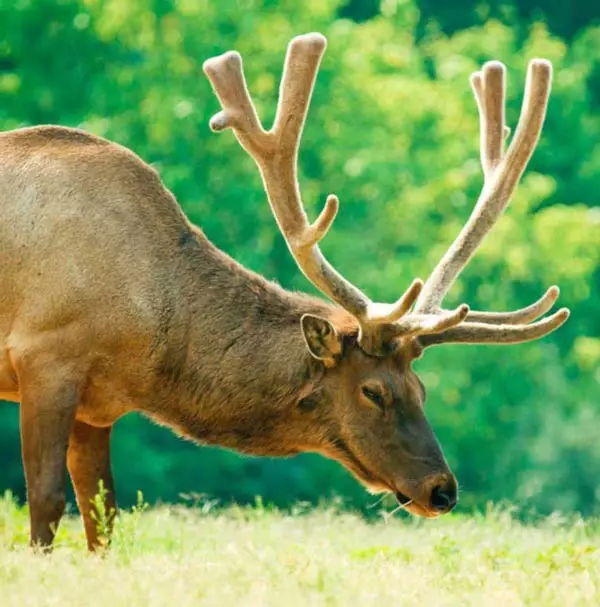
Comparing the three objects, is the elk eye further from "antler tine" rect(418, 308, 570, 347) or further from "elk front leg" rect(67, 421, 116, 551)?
"elk front leg" rect(67, 421, 116, 551)

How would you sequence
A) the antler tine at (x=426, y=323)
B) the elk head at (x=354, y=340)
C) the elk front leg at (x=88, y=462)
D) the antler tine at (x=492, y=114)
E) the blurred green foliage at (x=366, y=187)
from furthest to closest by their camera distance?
the blurred green foliage at (x=366, y=187) → the antler tine at (x=492, y=114) → the elk front leg at (x=88, y=462) → the elk head at (x=354, y=340) → the antler tine at (x=426, y=323)

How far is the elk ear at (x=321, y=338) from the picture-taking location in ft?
24.8

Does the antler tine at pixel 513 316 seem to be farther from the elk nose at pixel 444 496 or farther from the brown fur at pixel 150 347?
the elk nose at pixel 444 496

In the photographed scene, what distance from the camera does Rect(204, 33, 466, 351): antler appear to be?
25.0 ft

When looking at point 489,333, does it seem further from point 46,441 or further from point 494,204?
point 46,441

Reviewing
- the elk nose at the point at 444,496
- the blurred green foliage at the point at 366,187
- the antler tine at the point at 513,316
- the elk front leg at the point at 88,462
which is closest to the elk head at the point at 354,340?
the elk nose at the point at 444,496

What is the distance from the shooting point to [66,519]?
10.1 meters

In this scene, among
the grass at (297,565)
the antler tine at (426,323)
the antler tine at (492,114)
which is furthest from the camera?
the antler tine at (492,114)

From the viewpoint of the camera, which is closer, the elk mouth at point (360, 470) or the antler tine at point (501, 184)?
the elk mouth at point (360, 470)

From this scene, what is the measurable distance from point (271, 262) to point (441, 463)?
665 inches

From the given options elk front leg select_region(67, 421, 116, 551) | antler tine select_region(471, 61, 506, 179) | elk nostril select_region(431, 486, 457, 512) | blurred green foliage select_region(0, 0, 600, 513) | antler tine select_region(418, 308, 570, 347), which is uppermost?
antler tine select_region(471, 61, 506, 179)

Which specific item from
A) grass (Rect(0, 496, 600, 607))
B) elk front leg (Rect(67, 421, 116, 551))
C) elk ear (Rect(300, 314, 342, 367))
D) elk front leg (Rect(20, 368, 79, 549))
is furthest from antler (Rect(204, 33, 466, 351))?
elk front leg (Rect(67, 421, 116, 551))

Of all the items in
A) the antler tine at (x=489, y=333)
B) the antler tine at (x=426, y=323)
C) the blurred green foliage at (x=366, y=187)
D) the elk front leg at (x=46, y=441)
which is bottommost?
the blurred green foliage at (x=366, y=187)

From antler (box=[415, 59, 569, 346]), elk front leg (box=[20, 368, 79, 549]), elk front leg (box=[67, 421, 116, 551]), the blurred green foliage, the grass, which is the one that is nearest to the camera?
the grass
